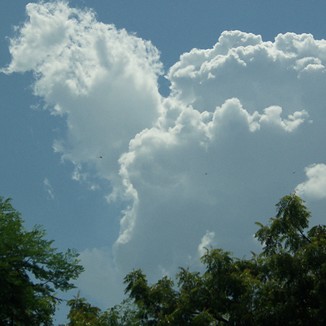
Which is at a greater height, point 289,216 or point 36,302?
point 289,216

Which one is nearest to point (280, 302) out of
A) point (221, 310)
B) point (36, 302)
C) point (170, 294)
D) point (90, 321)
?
point (221, 310)

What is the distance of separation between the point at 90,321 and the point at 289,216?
17008mm

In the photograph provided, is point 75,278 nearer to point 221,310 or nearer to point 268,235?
point 221,310

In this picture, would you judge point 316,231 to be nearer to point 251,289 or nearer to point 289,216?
point 289,216

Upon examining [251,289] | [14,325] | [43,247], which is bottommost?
[14,325]

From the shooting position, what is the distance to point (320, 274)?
1052 inches

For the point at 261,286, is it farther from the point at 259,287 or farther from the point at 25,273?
the point at 25,273

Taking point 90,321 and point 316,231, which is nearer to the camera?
point 316,231

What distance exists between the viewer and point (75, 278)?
115 ft

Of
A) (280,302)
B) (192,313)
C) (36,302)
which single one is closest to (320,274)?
(280,302)

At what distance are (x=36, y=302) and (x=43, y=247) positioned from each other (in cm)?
355

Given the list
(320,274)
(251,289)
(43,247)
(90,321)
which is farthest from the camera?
(90,321)

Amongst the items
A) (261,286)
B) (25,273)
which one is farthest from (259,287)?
(25,273)

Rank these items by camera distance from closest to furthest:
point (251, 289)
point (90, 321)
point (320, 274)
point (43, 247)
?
1. point (320, 274)
2. point (251, 289)
3. point (43, 247)
4. point (90, 321)
